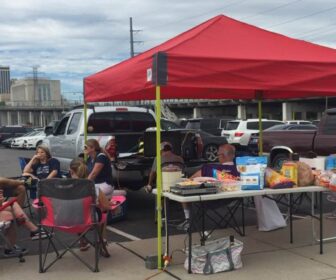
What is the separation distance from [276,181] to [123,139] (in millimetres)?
5650

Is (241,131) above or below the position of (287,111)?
below

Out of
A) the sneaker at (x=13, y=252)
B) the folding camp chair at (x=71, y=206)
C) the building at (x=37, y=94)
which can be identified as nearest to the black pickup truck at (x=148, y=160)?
the sneaker at (x=13, y=252)

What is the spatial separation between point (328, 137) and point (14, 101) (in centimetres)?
15108

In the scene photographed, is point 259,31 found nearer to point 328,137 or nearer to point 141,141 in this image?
point 141,141

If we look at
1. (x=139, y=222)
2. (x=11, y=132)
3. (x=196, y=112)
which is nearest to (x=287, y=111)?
(x=196, y=112)

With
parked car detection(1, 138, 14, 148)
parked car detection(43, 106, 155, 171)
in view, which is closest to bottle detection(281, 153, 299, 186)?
parked car detection(43, 106, 155, 171)

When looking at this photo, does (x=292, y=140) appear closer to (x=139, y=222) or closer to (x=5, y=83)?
(x=139, y=222)

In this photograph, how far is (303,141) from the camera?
39.4 feet

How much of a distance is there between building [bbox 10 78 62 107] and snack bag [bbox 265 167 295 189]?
13771 centimetres

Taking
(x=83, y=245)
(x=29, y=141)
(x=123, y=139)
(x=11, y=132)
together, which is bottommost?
(x=29, y=141)

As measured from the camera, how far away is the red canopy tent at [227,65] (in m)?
5.55

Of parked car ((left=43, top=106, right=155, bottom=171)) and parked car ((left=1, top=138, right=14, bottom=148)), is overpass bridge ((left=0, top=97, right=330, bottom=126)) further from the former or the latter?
parked car ((left=43, top=106, right=155, bottom=171))

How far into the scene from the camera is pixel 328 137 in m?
11.2

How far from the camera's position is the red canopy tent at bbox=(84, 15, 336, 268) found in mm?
5555
